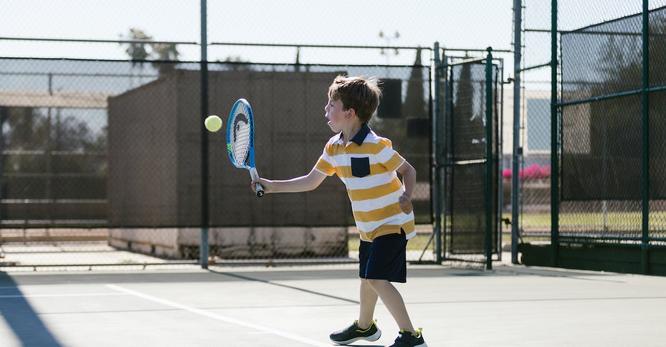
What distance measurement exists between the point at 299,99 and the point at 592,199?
12.1ft

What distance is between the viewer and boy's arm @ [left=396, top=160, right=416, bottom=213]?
605 centimetres

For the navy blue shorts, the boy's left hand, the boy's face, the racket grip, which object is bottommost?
the navy blue shorts

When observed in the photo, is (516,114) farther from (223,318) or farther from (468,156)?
(223,318)

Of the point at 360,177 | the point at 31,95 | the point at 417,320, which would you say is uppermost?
the point at 31,95

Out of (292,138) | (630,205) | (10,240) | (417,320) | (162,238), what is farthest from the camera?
(10,240)

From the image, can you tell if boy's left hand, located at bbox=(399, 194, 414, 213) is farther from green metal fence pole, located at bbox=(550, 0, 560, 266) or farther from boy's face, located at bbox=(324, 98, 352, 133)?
green metal fence pole, located at bbox=(550, 0, 560, 266)

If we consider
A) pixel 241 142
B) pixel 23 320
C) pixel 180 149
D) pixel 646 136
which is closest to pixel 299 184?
pixel 241 142

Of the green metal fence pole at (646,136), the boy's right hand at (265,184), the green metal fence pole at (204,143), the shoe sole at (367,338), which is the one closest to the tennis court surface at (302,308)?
the shoe sole at (367,338)

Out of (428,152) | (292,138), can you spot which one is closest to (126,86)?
(292,138)

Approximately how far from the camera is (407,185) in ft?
20.3

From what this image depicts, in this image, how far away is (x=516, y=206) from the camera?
1473 cm

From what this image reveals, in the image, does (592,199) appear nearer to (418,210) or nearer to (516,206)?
(516,206)

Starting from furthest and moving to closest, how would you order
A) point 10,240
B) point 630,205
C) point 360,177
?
1. point 10,240
2. point 630,205
3. point 360,177

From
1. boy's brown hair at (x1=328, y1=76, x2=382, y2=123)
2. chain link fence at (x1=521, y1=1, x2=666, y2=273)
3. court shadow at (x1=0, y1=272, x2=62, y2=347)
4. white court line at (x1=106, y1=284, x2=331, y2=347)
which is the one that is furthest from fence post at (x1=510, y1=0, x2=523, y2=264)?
boy's brown hair at (x1=328, y1=76, x2=382, y2=123)
